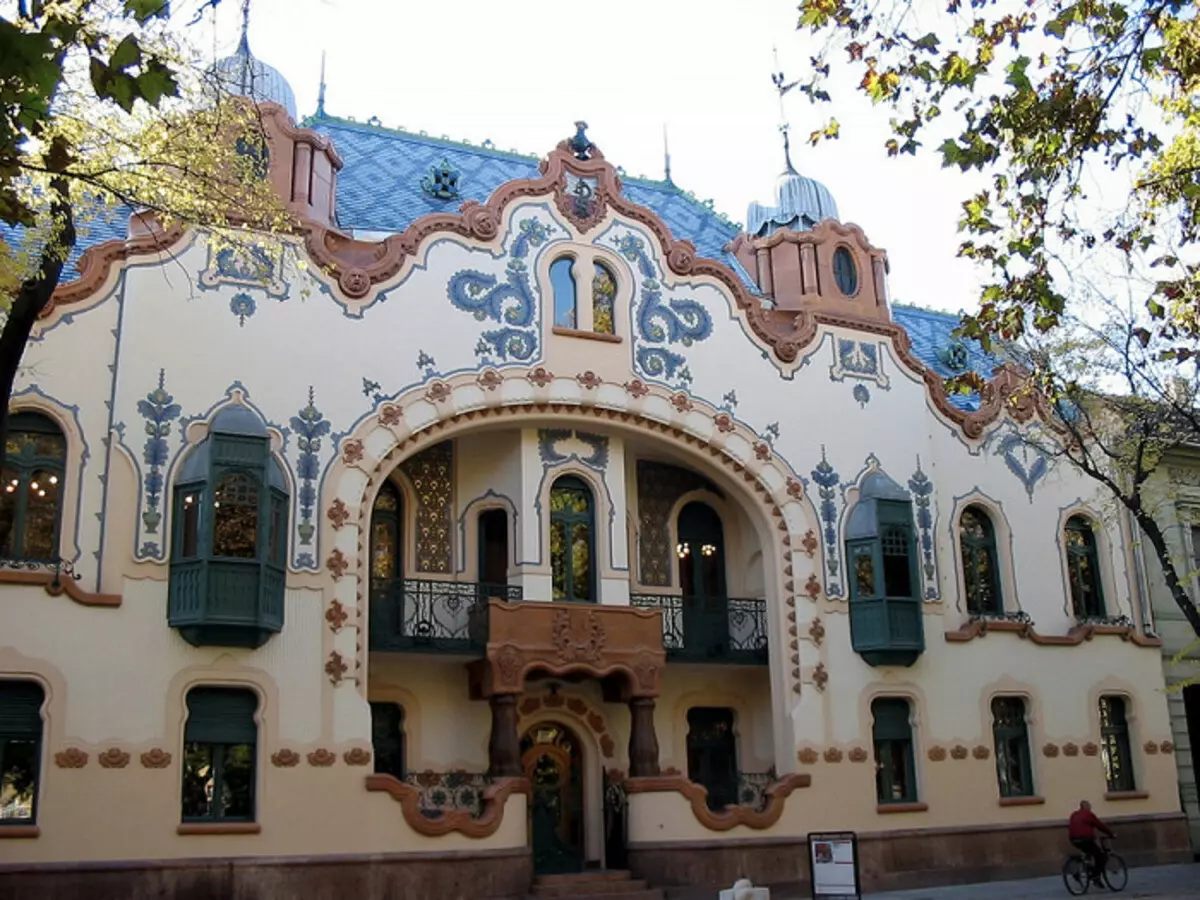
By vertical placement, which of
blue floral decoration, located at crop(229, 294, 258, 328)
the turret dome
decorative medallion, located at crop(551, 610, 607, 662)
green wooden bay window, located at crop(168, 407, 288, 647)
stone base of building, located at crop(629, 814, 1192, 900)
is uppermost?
the turret dome

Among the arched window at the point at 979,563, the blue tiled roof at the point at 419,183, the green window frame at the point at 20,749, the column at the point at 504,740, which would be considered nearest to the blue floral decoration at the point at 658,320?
the blue tiled roof at the point at 419,183

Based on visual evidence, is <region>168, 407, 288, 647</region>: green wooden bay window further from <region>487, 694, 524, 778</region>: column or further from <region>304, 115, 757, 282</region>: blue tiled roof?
<region>304, 115, 757, 282</region>: blue tiled roof

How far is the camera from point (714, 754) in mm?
24500

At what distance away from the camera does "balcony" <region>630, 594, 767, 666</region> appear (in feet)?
76.8

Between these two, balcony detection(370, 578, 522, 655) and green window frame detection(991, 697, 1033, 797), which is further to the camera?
green window frame detection(991, 697, 1033, 797)

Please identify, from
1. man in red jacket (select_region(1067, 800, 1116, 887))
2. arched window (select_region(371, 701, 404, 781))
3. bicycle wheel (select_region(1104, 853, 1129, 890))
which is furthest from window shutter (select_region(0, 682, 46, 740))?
bicycle wheel (select_region(1104, 853, 1129, 890))

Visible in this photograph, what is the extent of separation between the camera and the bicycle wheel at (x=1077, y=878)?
20.9 metres

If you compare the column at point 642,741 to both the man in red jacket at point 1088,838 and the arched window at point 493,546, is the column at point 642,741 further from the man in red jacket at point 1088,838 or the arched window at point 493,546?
the man in red jacket at point 1088,838

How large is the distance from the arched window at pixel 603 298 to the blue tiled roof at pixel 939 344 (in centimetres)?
846

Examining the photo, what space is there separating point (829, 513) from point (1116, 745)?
8319 millimetres

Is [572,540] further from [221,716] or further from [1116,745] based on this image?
[1116,745]

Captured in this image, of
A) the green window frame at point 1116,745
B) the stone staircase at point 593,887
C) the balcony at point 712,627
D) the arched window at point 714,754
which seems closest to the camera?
the stone staircase at point 593,887

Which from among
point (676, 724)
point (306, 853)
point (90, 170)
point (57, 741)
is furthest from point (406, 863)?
point (90, 170)

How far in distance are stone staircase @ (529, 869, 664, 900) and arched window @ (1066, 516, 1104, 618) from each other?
12.0 meters
